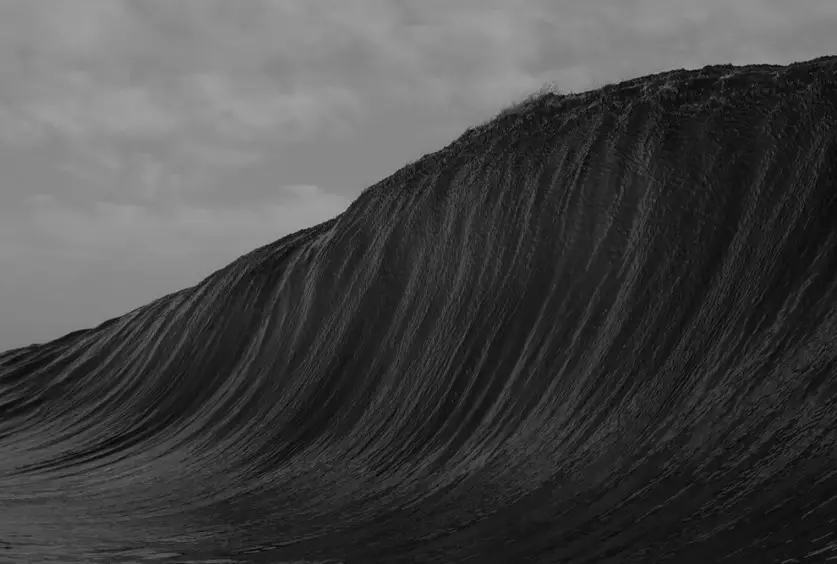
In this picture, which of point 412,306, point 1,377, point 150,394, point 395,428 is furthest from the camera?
point 1,377

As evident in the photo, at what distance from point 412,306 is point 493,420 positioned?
230 centimetres

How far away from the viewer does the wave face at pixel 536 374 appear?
16.1 ft

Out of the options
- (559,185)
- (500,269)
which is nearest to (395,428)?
(500,269)

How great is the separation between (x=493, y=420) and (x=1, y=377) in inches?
453

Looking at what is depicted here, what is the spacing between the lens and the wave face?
4.91 m

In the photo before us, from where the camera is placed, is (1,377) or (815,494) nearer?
(815,494)

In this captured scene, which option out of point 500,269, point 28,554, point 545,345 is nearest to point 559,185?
point 500,269

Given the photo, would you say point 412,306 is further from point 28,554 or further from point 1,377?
point 1,377

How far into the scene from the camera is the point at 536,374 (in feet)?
21.6

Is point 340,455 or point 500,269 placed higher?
point 500,269

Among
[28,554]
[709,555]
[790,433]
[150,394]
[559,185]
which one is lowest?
[709,555]

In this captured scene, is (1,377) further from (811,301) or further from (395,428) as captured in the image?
(811,301)

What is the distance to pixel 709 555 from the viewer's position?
428 centimetres

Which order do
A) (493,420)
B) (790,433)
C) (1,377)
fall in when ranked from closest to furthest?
1. (790,433)
2. (493,420)
3. (1,377)
